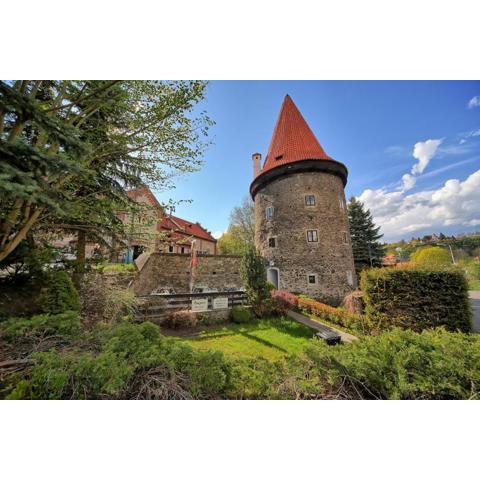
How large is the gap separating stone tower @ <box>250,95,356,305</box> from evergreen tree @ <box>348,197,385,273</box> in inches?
279

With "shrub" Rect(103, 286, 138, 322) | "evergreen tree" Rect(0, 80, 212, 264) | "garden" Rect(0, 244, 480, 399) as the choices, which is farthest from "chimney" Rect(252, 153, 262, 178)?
"garden" Rect(0, 244, 480, 399)

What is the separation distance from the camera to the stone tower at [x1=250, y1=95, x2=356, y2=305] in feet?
43.8

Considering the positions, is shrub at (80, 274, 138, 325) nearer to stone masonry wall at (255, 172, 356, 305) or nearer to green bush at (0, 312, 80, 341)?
green bush at (0, 312, 80, 341)

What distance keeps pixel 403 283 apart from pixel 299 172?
10.5 meters

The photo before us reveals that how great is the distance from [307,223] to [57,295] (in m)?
13.3

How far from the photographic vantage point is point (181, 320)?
7375mm

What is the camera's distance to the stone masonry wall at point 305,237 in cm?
1325

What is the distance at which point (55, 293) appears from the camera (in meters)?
4.16

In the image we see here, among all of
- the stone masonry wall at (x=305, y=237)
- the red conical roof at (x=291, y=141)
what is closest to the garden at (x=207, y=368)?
the stone masonry wall at (x=305, y=237)

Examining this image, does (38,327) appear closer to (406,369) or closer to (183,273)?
(406,369)
